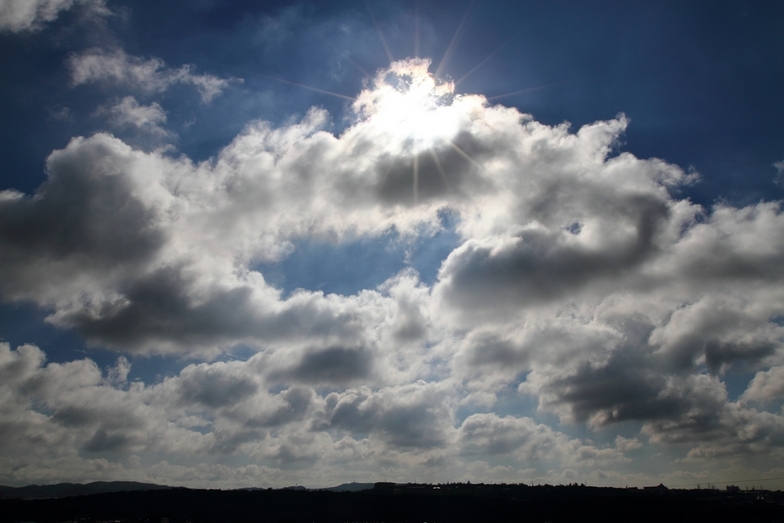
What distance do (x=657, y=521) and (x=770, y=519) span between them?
150 feet

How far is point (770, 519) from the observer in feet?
654

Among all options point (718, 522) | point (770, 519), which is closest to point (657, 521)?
point (718, 522)

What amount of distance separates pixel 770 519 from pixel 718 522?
27.1 metres

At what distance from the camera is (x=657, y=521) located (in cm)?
19875

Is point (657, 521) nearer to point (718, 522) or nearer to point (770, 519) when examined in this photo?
point (718, 522)

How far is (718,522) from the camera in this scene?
19175cm

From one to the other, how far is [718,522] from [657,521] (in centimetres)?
2133
